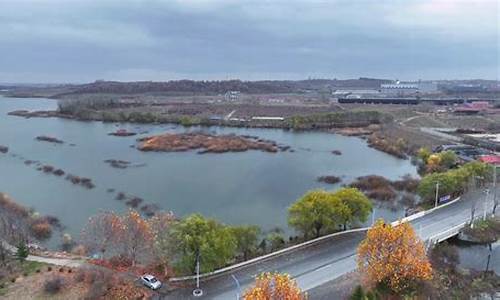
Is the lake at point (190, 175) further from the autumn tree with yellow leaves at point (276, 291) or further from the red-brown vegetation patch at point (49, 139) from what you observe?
the autumn tree with yellow leaves at point (276, 291)

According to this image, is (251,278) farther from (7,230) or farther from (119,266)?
(7,230)

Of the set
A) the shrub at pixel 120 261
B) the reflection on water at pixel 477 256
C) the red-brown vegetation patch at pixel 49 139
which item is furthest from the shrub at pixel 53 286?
the red-brown vegetation patch at pixel 49 139

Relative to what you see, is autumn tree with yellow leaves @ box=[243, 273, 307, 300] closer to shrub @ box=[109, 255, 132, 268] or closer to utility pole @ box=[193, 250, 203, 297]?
utility pole @ box=[193, 250, 203, 297]

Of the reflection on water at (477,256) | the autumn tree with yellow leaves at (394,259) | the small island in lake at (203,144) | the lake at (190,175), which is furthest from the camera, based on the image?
the small island in lake at (203,144)

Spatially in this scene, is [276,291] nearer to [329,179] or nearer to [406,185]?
[406,185]

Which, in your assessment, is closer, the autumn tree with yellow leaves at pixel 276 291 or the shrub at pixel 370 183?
the autumn tree with yellow leaves at pixel 276 291

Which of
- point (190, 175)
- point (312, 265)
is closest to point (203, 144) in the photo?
point (190, 175)
